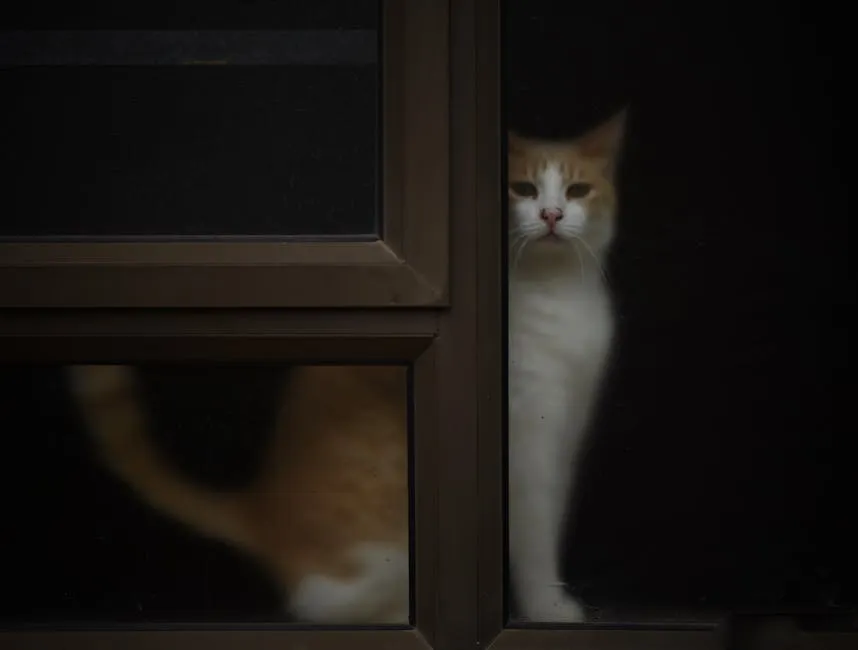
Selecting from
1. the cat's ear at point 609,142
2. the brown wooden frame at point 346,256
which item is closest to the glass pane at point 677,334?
the cat's ear at point 609,142

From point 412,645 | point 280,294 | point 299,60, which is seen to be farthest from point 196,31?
point 412,645

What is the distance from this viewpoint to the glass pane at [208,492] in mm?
1878

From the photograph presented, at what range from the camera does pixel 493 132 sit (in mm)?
1899

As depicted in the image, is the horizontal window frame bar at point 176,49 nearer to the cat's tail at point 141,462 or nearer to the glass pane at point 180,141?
the glass pane at point 180,141

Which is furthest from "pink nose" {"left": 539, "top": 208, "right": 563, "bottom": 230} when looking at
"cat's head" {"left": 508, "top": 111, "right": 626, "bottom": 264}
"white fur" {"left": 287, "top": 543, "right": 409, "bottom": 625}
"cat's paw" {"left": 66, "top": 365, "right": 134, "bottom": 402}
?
"cat's paw" {"left": 66, "top": 365, "right": 134, "bottom": 402}

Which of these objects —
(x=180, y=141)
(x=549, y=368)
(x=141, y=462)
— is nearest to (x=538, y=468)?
(x=549, y=368)

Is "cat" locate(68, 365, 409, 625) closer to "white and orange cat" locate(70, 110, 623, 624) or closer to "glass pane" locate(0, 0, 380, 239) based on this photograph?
"white and orange cat" locate(70, 110, 623, 624)

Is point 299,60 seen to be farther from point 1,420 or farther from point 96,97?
point 1,420

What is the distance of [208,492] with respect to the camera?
1.88 m

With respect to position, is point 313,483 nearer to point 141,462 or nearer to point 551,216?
point 141,462

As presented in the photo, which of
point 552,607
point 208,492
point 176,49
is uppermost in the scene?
point 176,49

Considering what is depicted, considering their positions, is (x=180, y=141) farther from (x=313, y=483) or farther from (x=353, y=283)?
(x=313, y=483)

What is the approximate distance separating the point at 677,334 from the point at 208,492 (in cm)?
78

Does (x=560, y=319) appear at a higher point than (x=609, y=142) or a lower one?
lower
